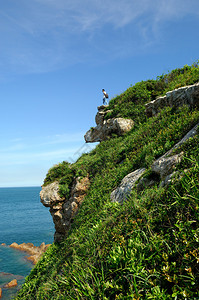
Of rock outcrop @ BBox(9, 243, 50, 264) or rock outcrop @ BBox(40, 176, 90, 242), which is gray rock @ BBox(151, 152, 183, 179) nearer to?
rock outcrop @ BBox(40, 176, 90, 242)

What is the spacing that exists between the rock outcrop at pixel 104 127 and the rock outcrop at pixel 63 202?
5.76 m

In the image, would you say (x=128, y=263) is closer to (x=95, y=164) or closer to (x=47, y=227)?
(x=95, y=164)

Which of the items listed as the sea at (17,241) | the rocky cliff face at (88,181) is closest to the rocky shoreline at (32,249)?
the sea at (17,241)

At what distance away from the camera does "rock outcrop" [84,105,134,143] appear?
16703 millimetres

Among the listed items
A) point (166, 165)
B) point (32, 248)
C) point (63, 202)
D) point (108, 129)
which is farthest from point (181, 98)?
point (32, 248)

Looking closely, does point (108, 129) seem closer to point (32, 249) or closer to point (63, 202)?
point (63, 202)

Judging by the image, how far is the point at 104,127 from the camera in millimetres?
19828

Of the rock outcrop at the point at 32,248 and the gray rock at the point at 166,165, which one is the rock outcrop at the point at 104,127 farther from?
the rock outcrop at the point at 32,248

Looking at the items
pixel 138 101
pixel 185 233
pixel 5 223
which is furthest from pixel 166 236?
pixel 5 223

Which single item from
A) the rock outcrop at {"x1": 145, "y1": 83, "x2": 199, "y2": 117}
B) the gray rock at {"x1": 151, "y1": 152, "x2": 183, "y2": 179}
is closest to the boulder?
the rock outcrop at {"x1": 145, "y1": 83, "x2": 199, "y2": 117}

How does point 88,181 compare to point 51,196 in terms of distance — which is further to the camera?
point 51,196

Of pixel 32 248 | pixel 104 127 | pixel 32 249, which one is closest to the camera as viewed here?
pixel 104 127

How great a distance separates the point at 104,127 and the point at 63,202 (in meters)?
8.93

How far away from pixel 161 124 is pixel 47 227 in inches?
2259
